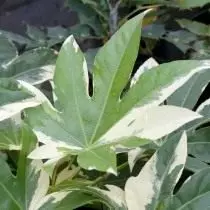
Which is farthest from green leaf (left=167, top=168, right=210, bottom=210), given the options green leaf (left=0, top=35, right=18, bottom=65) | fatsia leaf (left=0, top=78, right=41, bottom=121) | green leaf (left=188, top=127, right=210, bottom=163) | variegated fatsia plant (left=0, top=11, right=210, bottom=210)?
green leaf (left=0, top=35, right=18, bottom=65)

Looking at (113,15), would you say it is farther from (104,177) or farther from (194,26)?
(104,177)

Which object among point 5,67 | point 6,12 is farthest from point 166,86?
point 6,12

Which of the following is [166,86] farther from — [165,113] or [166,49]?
[166,49]

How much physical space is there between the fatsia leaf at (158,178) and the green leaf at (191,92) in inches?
5.1

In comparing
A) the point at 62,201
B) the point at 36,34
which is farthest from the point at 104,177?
the point at 36,34

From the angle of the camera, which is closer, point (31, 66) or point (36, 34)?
point (31, 66)

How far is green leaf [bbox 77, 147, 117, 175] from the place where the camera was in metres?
0.58

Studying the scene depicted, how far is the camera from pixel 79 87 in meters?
0.65

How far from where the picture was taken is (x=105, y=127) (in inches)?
24.9

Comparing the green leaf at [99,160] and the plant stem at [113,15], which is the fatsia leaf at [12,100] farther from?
the plant stem at [113,15]

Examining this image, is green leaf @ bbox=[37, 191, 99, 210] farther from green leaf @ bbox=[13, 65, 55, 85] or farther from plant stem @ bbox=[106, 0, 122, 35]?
plant stem @ bbox=[106, 0, 122, 35]

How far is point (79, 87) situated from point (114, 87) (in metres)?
0.04

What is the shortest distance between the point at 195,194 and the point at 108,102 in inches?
Result: 5.9

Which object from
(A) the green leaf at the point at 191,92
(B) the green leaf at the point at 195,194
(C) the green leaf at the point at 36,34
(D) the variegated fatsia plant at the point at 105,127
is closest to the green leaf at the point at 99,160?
(D) the variegated fatsia plant at the point at 105,127
